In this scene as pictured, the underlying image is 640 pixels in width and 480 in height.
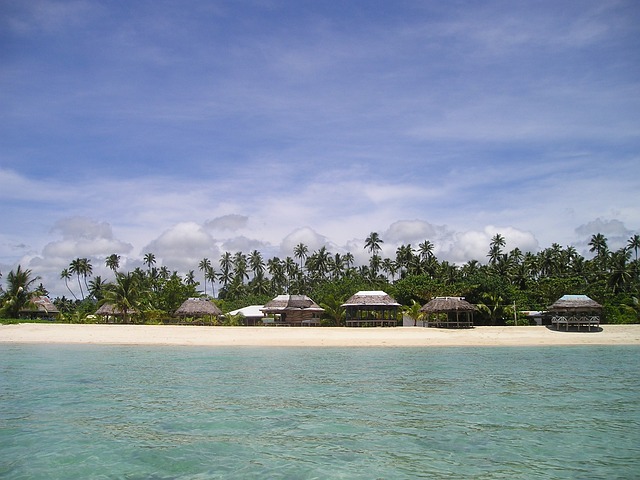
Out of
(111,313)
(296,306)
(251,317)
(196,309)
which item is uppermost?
(296,306)

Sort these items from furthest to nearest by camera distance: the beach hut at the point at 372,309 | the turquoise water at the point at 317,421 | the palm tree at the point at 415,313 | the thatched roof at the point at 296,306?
the thatched roof at the point at 296,306, the beach hut at the point at 372,309, the palm tree at the point at 415,313, the turquoise water at the point at 317,421

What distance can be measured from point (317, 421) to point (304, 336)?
24.0 m

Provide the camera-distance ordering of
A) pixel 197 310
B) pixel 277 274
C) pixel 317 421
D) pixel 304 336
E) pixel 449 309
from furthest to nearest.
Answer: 1. pixel 277 274
2. pixel 197 310
3. pixel 449 309
4. pixel 304 336
5. pixel 317 421

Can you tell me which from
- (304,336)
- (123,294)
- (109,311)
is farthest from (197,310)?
(304,336)

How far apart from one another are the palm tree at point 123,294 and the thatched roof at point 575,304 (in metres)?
33.8

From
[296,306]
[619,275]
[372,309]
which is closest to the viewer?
[372,309]

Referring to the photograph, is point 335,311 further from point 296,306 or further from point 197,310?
point 197,310

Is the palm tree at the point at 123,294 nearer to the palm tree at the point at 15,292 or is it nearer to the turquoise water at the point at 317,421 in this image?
the palm tree at the point at 15,292

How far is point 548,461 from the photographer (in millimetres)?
8344

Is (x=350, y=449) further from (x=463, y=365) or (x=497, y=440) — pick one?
(x=463, y=365)

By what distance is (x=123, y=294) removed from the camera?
44719 mm

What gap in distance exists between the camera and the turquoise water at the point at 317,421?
805 cm

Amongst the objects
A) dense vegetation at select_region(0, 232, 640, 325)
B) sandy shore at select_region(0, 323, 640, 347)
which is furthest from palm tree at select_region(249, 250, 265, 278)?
sandy shore at select_region(0, 323, 640, 347)

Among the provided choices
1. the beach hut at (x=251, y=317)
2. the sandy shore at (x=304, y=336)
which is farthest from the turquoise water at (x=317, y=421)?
the beach hut at (x=251, y=317)
